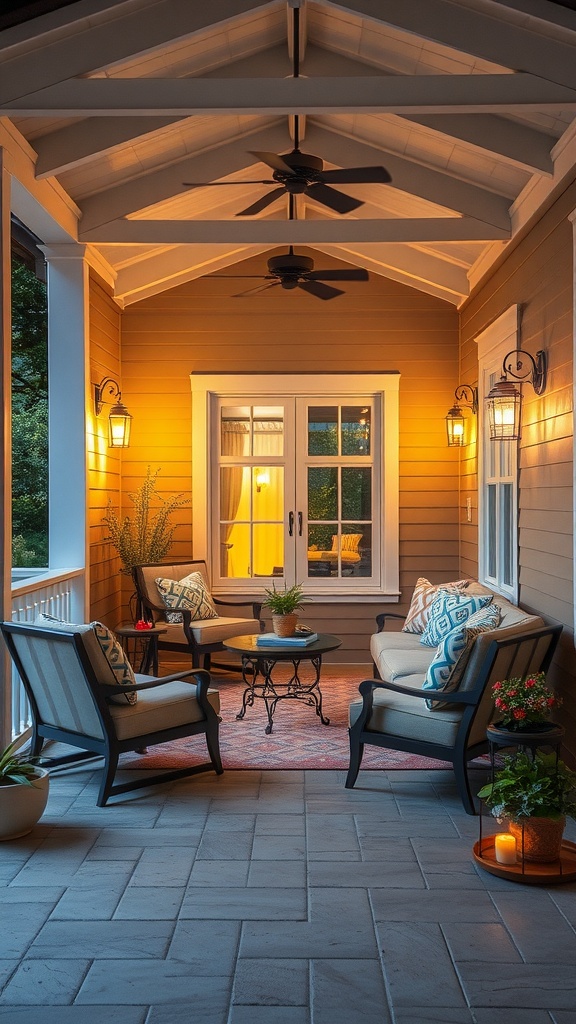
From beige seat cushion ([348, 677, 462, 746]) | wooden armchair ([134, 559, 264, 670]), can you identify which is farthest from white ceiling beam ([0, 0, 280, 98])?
wooden armchair ([134, 559, 264, 670])

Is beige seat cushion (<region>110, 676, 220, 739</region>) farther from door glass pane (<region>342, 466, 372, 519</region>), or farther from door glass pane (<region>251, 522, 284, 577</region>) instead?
door glass pane (<region>342, 466, 372, 519</region>)

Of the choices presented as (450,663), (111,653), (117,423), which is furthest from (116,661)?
(117,423)

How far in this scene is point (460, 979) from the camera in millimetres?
2762

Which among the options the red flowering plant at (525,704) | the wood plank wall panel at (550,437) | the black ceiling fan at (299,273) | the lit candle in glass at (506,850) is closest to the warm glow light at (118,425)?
the black ceiling fan at (299,273)

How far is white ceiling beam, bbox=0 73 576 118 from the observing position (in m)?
4.12

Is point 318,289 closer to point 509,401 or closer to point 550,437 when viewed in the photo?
point 509,401

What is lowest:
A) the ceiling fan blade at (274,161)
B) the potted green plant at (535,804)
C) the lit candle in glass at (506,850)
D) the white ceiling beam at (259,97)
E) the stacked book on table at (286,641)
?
the lit candle in glass at (506,850)

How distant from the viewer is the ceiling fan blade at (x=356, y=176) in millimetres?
4316

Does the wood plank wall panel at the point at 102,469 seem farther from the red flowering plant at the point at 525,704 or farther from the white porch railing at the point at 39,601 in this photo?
the red flowering plant at the point at 525,704

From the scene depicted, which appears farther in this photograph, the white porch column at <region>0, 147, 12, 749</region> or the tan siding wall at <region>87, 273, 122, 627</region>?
the tan siding wall at <region>87, 273, 122, 627</region>

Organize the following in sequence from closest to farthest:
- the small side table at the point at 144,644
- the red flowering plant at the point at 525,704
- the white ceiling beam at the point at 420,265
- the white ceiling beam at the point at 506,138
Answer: the red flowering plant at the point at 525,704 < the white ceiling beam at the point at 506,138 < the small side table at the point at 144,644 < the white ceiling beam at the point at 420,265

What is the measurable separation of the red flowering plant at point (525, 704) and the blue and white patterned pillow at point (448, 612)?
1525mm

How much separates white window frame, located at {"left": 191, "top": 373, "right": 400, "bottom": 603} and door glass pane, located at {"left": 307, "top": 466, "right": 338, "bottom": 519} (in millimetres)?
432

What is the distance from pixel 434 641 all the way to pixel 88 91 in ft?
12.3
